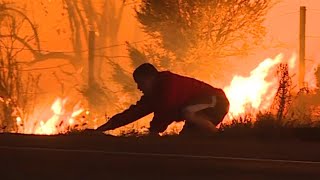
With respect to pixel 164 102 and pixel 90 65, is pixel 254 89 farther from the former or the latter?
pixel 164 102

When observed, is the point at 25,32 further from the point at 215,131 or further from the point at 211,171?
the point at 211,171

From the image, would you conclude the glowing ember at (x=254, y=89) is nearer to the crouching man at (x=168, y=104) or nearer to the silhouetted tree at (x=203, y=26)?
the silhouetted tree at (x=203, y=26)

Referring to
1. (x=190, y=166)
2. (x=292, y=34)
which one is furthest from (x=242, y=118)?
(x=292, y=34)

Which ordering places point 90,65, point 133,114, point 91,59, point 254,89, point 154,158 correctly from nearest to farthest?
point 154,158, point 133,114, point 254,89, point 90,65, point 91,59

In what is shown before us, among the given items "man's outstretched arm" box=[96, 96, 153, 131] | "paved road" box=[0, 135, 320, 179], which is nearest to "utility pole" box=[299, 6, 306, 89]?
"man's outstretched arm" box=[96, 96, 153, 131]

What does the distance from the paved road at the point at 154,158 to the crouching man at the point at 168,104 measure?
1.06m

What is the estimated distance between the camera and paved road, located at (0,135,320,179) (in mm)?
7141

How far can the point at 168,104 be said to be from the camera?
10758mm

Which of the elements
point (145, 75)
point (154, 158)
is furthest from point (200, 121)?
point (154, 158)

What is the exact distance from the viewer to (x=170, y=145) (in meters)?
9.09

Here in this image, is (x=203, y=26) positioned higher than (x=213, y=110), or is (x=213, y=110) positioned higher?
(x=203, y=26)

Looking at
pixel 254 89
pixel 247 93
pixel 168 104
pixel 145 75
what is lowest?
pixel 168 104

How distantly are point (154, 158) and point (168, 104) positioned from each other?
2812 millimetres

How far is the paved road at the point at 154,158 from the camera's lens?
7.14 m
